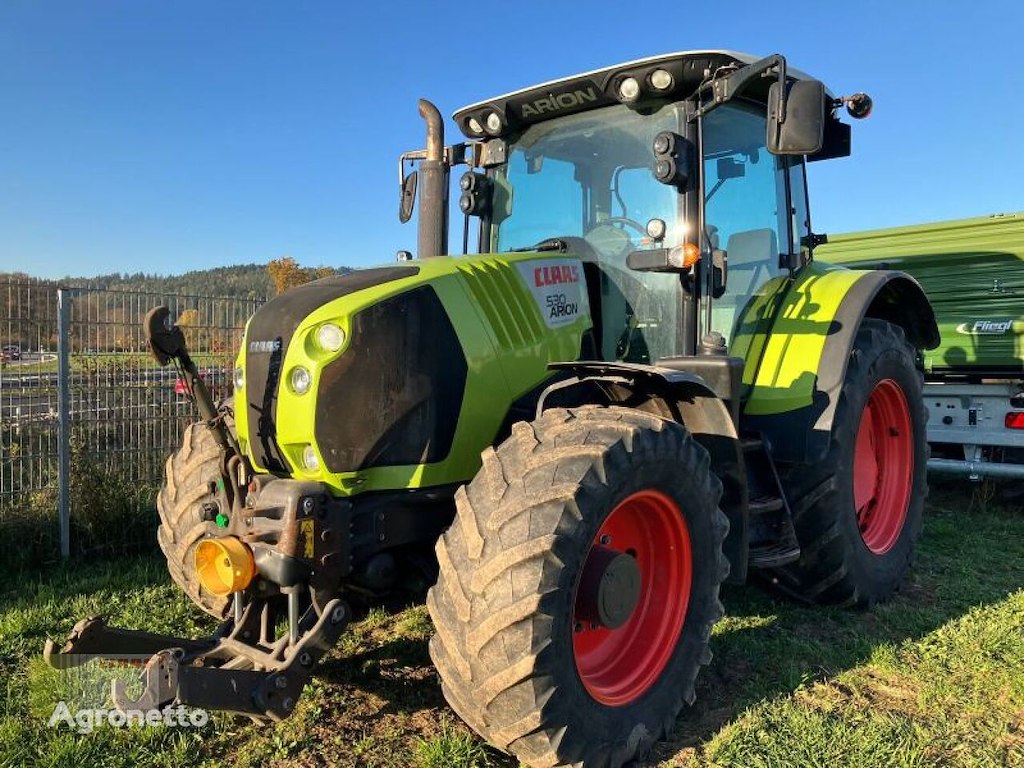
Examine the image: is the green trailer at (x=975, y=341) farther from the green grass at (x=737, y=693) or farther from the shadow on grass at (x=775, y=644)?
the green grass at (x=737, y=693)

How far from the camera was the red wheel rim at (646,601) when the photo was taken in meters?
2.91

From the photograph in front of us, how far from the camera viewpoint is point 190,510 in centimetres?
348

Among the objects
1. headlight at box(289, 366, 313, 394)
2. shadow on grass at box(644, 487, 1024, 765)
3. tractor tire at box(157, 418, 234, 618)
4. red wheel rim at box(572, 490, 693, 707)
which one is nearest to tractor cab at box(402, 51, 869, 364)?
red wheel rim at box(572, 490, 693, 707)

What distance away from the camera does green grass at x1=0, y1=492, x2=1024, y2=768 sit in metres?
2.74

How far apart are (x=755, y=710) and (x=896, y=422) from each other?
241 cm

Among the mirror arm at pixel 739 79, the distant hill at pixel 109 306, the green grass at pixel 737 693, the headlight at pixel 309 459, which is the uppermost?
the mirror arm at pixel 739 79

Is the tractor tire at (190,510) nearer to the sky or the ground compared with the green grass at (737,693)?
nearer to the sky

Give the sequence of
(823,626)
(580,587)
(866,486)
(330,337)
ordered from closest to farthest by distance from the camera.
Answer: (580,587)
(330,337)
(823,626)
(866,486)

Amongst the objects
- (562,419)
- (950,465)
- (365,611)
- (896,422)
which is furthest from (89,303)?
(950,465)

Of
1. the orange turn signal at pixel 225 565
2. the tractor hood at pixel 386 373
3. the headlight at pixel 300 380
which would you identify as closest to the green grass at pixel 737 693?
the orange turn signal at pixel 225 565

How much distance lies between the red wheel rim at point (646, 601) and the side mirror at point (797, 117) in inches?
59.8

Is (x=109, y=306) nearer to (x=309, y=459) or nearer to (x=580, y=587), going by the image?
(x=309, y=459)

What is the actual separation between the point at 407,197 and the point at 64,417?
2943 millimetres

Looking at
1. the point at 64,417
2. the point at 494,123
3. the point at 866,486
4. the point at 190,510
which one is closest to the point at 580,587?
the point at 190,510
